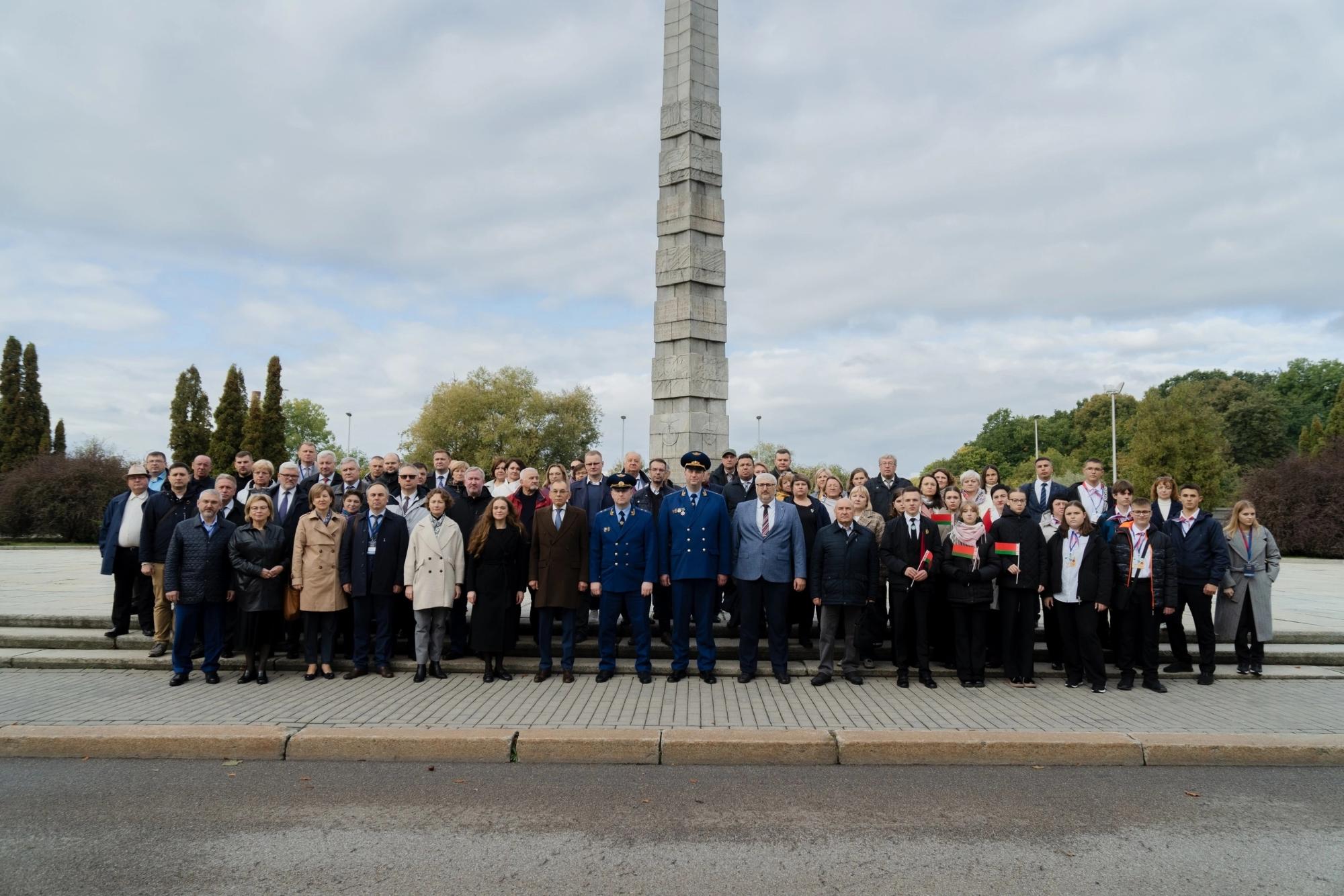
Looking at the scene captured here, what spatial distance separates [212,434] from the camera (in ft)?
173

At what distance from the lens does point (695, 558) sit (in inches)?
329

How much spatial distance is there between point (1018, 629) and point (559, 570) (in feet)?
15.2

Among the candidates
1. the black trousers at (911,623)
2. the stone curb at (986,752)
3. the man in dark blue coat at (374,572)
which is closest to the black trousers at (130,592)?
the man in dark blue coat at (374,572)

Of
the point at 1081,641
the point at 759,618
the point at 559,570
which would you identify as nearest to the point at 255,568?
the point at 559,570

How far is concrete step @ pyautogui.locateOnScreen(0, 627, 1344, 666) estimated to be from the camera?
9180 mm

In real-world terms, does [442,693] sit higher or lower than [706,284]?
lower

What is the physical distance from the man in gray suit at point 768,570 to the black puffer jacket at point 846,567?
8.6 inches

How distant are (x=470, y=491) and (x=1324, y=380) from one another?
260ft

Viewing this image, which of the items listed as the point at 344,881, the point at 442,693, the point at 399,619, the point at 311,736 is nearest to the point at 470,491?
the point at 399,619

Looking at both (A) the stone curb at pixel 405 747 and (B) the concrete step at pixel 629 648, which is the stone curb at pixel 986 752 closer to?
(A) the stone curb at pixel 405 747

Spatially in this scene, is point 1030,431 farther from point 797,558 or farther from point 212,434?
point 797,558

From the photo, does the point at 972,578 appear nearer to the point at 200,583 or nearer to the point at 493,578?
the point at 493,578

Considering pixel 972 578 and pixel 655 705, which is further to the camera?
pixel 972 578

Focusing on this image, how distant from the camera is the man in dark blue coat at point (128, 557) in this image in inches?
371
